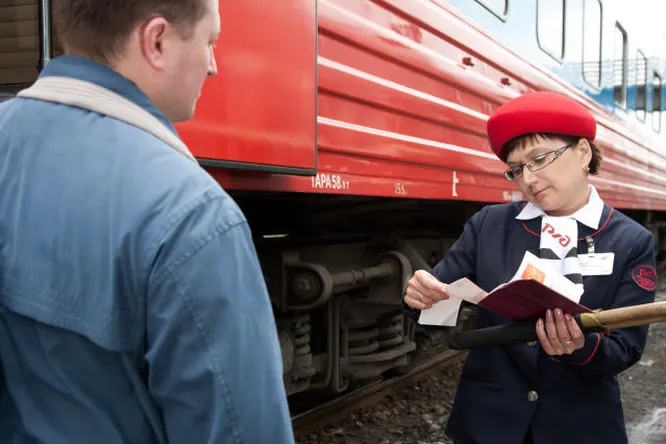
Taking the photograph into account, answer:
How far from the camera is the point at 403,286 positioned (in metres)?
4.32

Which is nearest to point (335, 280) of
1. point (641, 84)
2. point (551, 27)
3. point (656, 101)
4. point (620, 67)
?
point (551, 27)

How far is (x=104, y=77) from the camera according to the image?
0.95 m

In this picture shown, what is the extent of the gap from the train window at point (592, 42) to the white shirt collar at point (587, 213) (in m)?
5.20

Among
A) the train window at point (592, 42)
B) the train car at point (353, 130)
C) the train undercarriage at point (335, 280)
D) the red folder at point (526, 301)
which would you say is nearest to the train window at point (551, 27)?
the train car at point (353, 130)

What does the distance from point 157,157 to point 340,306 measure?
3.54m

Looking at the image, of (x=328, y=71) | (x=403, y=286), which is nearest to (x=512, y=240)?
(x=328, y=71)

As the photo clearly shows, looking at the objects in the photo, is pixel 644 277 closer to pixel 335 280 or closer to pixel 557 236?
pixel 557 236

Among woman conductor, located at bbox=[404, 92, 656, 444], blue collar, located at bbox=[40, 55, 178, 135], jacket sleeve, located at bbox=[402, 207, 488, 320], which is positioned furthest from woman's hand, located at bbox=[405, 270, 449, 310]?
blue collar, located at bbox=[40, 55, 178, 135]

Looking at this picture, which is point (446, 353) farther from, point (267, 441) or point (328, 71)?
point (267, 441)

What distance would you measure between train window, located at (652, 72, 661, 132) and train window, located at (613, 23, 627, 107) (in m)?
2.22

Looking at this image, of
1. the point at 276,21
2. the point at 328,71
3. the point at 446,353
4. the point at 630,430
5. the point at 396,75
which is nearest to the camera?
the point at 276,21

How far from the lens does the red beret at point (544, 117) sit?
1781mm

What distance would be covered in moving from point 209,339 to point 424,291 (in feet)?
3.14

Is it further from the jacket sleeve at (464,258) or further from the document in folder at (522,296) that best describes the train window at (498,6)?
the document in folder at (522,296)
